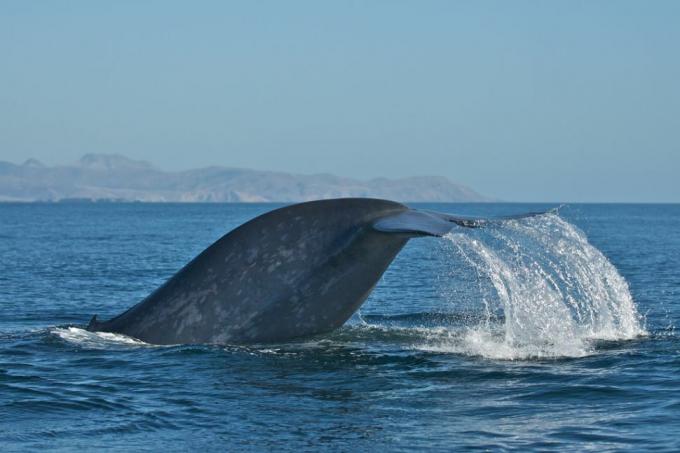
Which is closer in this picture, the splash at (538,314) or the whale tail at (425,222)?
the whale tail at (425,222)

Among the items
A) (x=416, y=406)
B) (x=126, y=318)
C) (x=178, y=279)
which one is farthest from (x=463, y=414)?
(x=126, y=318)

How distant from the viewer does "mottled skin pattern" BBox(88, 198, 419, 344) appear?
958cm

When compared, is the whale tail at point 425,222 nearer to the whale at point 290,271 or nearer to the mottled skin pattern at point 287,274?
the whale at point 290,271

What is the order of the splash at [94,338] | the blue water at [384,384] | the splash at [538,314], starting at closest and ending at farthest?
the blue water at [384,384]
the splash at [94,338]
the splash at [538,314]

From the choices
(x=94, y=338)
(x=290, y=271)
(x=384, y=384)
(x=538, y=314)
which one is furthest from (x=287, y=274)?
(x=538, y=314)

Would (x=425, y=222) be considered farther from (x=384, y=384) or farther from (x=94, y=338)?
(x=94, y=338)

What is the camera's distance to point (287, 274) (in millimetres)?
9664

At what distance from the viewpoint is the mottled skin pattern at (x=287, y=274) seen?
377 inches

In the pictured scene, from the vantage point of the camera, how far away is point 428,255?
38062mm

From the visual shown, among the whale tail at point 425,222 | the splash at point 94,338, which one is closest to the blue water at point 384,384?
the splash at point 94,338

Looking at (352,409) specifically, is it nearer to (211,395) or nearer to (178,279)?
(211,395)

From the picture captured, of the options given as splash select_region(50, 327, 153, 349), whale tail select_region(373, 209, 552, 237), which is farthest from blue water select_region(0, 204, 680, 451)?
whale tail select_region(373, 209, 552, 237)

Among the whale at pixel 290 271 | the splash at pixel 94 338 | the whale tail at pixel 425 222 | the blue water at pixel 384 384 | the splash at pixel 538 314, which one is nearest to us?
the blue water at pixel 384 384

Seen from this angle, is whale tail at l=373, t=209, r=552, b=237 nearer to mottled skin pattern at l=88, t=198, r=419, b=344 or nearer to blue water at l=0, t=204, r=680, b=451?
mottled skin pattern at l=88, t=198, r=419, b=344
